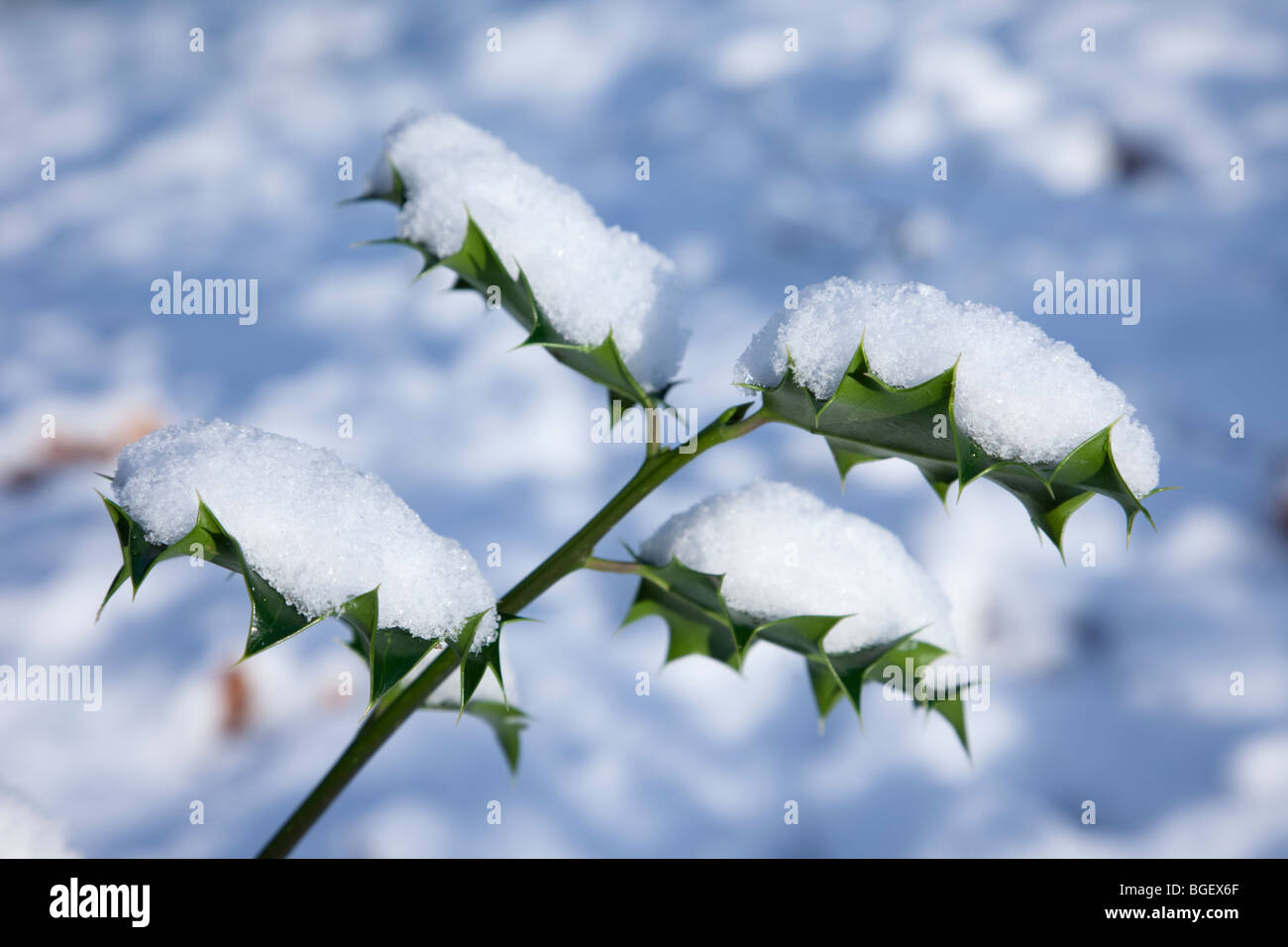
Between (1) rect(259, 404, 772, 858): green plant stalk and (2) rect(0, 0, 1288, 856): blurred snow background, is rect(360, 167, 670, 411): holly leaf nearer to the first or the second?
(1) rect(259, 404, 772, 858): green plant stalk

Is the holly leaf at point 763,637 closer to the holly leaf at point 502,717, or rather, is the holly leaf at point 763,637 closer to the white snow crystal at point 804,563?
the white snow crystal at point 804,563

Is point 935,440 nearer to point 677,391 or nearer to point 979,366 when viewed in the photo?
point 979,366

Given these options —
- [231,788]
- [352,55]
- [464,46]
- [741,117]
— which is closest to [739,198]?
[741,117]

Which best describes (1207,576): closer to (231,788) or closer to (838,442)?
(838,442)

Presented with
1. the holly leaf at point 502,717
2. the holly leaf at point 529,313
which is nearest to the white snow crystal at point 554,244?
the holly leaf at point 529,313

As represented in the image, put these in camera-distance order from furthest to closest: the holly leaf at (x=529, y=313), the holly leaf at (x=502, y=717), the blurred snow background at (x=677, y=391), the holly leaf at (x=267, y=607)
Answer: the blurred snow background at (x=677, y=391), the holly leaf at (x=502, y=717), the holly leaf at (x=529, y=313), the holly leaf at (x=267, y=607)

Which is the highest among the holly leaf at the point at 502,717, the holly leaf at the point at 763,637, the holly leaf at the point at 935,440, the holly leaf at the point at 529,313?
the holly leaf at the point at 529,313

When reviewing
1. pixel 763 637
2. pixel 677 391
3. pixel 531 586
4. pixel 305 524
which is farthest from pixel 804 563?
pixel 677 391
